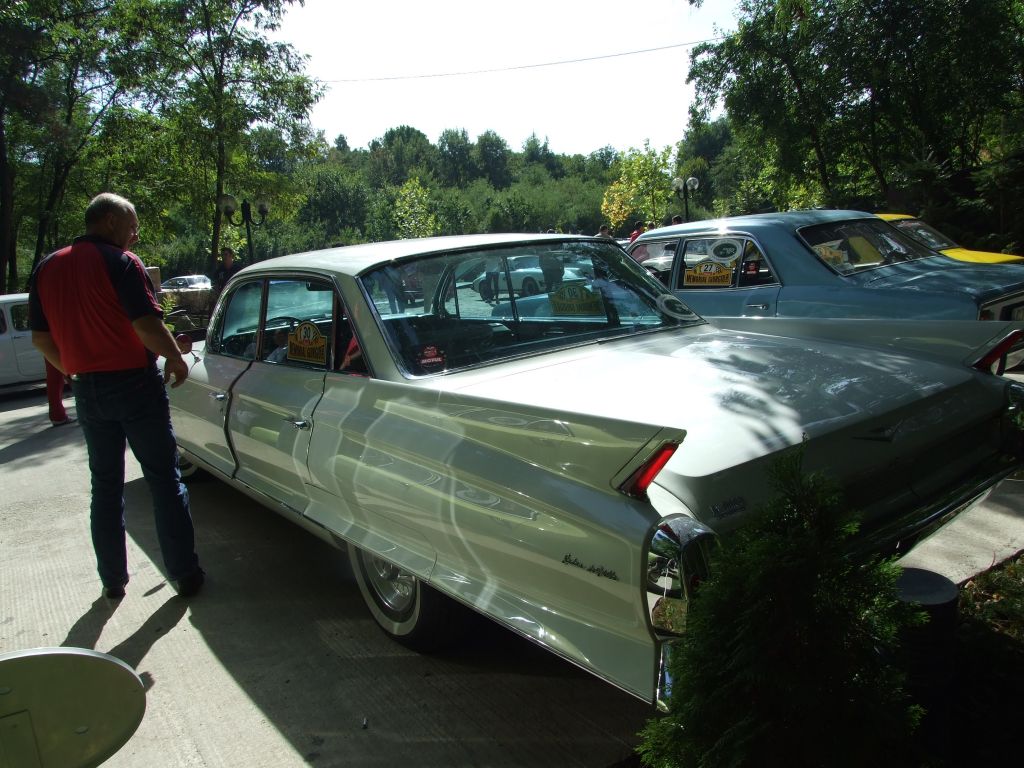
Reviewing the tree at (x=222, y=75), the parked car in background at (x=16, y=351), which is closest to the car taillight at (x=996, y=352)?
the parked car in background at (x=16, y=351)

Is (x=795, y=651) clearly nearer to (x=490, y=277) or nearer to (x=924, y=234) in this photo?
(x=490, y=277)

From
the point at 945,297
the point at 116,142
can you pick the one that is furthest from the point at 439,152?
the point at 945,297

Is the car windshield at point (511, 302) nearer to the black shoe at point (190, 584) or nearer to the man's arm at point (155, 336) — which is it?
the man's arm at point (155, 336)

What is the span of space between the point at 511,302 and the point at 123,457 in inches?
82.2

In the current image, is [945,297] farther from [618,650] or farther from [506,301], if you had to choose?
[618,650]

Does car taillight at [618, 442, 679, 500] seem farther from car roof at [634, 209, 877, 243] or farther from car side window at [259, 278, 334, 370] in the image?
car roof at [634, 209, 877, 243]

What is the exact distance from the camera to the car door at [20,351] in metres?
11.6

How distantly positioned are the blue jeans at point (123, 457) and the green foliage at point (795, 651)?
3.00 meters

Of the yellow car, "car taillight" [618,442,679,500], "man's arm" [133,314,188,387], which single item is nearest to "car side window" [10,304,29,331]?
"man's arm" [133,314,188,387]

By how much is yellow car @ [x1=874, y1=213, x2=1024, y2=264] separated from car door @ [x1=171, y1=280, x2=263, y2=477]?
19.0ft

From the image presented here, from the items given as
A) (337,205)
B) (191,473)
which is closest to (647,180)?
(337,205)

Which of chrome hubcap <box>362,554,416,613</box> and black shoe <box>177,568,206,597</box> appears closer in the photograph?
chrome hubcap <box>362,554,416,613</box>

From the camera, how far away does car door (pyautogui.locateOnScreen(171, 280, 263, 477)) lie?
4184 mm

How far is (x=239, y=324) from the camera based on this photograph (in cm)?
445
